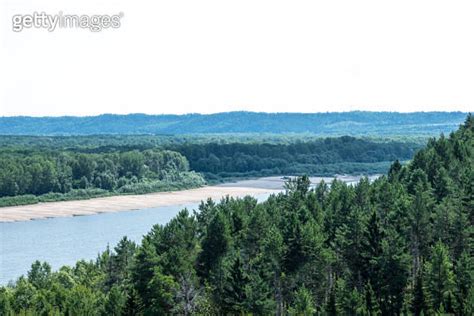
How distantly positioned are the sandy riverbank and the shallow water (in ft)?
9.99

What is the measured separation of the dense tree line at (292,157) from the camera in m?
141

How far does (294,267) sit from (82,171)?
76868mm

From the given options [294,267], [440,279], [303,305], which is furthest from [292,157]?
[303,305]

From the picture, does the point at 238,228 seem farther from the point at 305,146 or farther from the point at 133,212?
the point at 305,146

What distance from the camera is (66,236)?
7594 centimetres

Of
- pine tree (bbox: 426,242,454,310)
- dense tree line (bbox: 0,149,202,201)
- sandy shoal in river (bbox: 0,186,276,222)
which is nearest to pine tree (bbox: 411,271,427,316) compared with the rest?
pine tree (bbox: 426,242,454,310)

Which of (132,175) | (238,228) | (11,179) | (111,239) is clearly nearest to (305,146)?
(132,175)

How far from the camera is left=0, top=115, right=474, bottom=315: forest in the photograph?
1529 inches

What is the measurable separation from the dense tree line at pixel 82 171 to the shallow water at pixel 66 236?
58.2 ft

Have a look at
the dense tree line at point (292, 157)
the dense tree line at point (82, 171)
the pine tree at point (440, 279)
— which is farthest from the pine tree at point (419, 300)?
the dense tree line at point (292, 157)

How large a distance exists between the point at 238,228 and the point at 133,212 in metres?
49.3

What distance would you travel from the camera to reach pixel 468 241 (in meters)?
43.4

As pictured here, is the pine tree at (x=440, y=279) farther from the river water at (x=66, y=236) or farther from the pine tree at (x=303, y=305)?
the river water at (x=66, y=236)

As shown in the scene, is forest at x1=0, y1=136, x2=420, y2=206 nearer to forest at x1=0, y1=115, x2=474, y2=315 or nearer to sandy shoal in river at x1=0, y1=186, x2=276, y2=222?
sandy shoal in river at x1=0, y1=186, x2=276, y2=222
